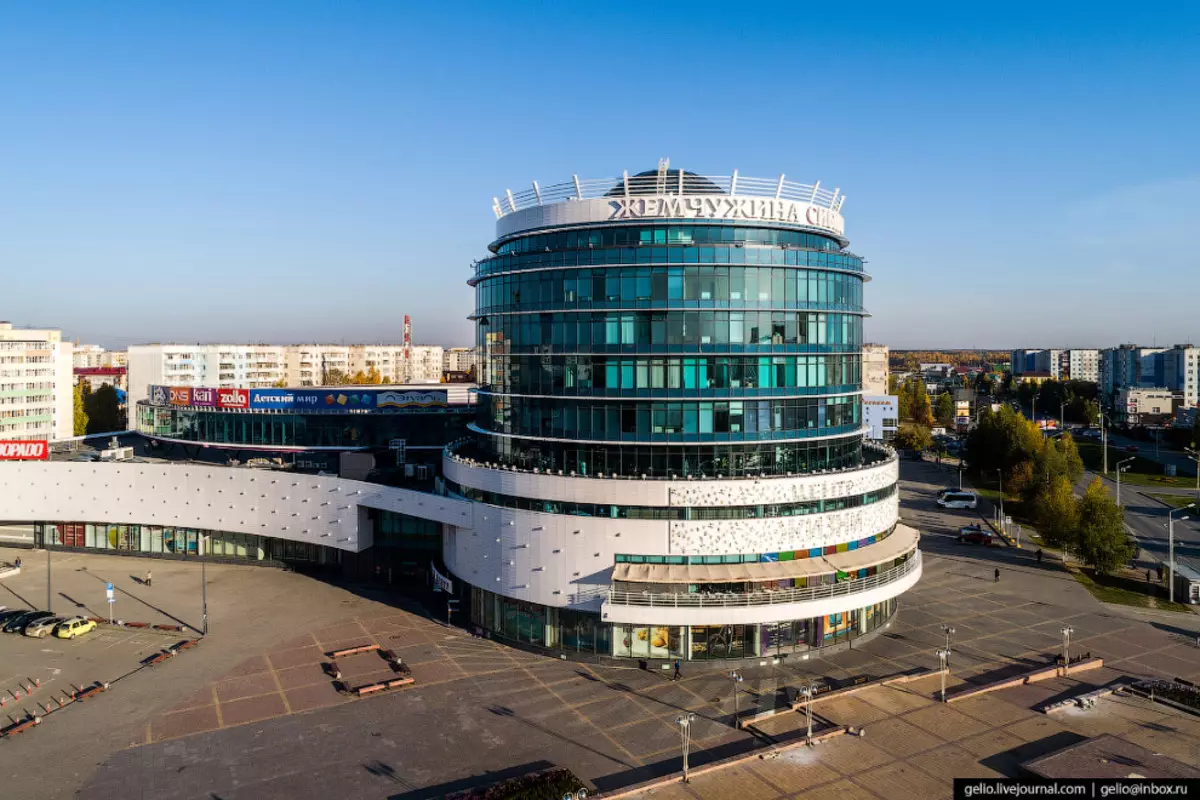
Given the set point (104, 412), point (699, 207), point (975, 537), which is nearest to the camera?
point (699, 207)

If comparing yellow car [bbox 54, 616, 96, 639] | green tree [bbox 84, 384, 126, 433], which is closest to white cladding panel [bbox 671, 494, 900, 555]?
yellow car [bbox 54, 616, 96, 639]

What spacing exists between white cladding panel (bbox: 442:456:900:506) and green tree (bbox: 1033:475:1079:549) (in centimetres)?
3165

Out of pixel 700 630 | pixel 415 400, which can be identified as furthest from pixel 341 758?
pixel 415 400

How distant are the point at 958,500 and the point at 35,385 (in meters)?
139

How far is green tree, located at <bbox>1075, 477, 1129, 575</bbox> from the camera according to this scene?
2672 inches

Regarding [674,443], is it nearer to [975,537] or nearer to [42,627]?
[42,627]

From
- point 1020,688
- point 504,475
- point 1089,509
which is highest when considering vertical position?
point 504,475

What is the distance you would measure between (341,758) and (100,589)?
134 ft

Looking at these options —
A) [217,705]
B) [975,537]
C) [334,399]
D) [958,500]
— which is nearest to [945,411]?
[958,500]

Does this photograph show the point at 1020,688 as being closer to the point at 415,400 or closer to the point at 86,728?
the point at 86,728

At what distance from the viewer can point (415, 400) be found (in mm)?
82375

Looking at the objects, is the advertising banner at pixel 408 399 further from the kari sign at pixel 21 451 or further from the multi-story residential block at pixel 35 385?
the multi-story residential block at pixel 35 385

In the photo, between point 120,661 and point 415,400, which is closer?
point 120,661

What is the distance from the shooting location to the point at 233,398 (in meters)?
82.8
